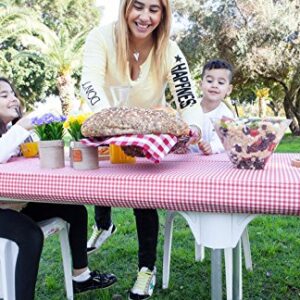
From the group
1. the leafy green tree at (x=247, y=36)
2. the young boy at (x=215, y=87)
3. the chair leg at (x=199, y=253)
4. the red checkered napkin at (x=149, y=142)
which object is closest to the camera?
the red checkered napkin at (x=149, y=142)

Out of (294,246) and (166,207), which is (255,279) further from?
(166,207)

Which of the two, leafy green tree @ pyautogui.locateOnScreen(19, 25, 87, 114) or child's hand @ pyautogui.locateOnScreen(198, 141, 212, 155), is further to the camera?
leafy green tree @ pyautogui.locateOnScreen(19, 25, 87, 114)

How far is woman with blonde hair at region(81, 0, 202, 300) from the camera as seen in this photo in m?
1.73

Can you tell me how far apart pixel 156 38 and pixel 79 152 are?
758mm

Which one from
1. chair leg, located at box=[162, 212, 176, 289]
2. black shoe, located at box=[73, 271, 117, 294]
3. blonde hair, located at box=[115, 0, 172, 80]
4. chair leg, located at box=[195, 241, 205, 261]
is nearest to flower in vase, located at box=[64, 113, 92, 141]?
blonde hair, located at box=[115, 0, 172, 80]

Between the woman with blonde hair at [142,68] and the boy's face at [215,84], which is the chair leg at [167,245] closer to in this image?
the woman with blonde hair at [142,68]

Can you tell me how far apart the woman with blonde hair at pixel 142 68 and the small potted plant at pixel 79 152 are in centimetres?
25

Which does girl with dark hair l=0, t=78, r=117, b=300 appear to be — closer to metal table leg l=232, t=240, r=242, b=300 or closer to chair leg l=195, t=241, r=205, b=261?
chair leg l=195, t=241, r=205, b=261

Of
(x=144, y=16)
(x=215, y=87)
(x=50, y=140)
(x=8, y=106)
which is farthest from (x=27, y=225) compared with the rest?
(x=215, y=87)

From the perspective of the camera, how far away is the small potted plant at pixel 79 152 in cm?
143

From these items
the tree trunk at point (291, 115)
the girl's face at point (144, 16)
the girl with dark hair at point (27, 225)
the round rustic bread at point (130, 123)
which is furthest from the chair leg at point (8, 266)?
the tree trunk at point (291, 115)

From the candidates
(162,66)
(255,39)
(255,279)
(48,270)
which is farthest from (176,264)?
(255,39)

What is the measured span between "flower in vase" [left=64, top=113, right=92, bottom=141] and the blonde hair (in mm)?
484

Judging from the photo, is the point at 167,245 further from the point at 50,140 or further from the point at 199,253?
the point at 50,140
